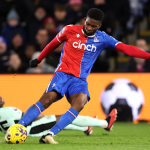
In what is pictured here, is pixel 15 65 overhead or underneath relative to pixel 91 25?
underneath

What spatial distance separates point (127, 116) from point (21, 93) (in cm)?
252

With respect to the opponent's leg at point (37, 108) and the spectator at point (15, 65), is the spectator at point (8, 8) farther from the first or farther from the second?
the opponent's leg at point (37, 108)

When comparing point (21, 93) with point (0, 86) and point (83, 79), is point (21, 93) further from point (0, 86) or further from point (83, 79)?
point (83, 79)

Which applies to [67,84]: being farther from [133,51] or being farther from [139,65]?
[139,65]

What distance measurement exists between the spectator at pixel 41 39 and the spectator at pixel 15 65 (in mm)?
719

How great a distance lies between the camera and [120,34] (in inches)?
450

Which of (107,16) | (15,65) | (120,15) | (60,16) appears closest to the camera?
(15,65)

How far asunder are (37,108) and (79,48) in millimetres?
1020

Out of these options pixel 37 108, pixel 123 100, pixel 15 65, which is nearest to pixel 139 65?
pixel 123 100

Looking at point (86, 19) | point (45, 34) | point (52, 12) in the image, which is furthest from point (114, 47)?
point (52, 12)

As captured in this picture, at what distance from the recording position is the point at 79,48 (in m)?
5.11

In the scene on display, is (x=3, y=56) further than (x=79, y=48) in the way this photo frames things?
Yes

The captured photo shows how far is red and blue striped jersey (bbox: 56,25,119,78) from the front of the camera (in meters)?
5.10

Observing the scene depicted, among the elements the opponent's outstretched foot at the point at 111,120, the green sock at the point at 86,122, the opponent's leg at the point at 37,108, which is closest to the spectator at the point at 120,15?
the opponent's outstretched foot at the point at 111,120
